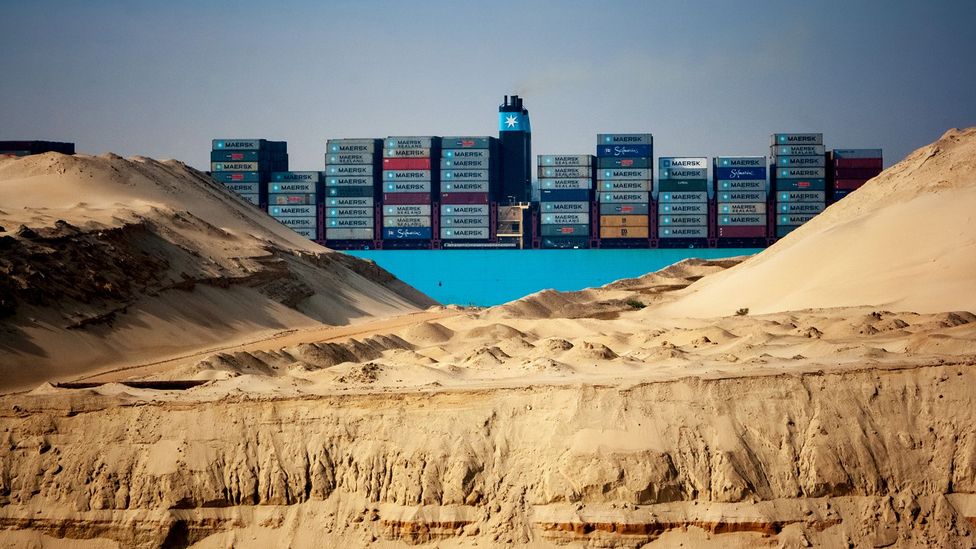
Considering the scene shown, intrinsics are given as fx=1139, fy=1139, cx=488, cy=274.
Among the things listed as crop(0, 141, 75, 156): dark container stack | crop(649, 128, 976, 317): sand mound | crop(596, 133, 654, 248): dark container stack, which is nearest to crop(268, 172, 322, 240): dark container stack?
crop(596, 133, 654, 248): dark container stack

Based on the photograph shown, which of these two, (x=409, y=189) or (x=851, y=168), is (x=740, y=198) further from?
(x=409, y=189)

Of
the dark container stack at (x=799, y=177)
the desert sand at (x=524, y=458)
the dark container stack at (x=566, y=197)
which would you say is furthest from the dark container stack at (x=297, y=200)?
the desert sand at (x=524, y=458)

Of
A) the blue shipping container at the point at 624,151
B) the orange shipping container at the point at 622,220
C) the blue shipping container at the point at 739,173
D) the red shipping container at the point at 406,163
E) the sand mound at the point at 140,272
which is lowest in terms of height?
the sand mound at the point at 140,272

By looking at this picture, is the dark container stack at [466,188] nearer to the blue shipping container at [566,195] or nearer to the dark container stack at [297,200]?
the blue shipping container at [566,195]

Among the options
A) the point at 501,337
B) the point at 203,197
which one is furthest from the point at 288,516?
the point at 203,197

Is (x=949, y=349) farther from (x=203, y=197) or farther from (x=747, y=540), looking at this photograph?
(x=203, y=197)

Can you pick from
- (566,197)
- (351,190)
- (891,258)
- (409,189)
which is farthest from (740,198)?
(891,258)
